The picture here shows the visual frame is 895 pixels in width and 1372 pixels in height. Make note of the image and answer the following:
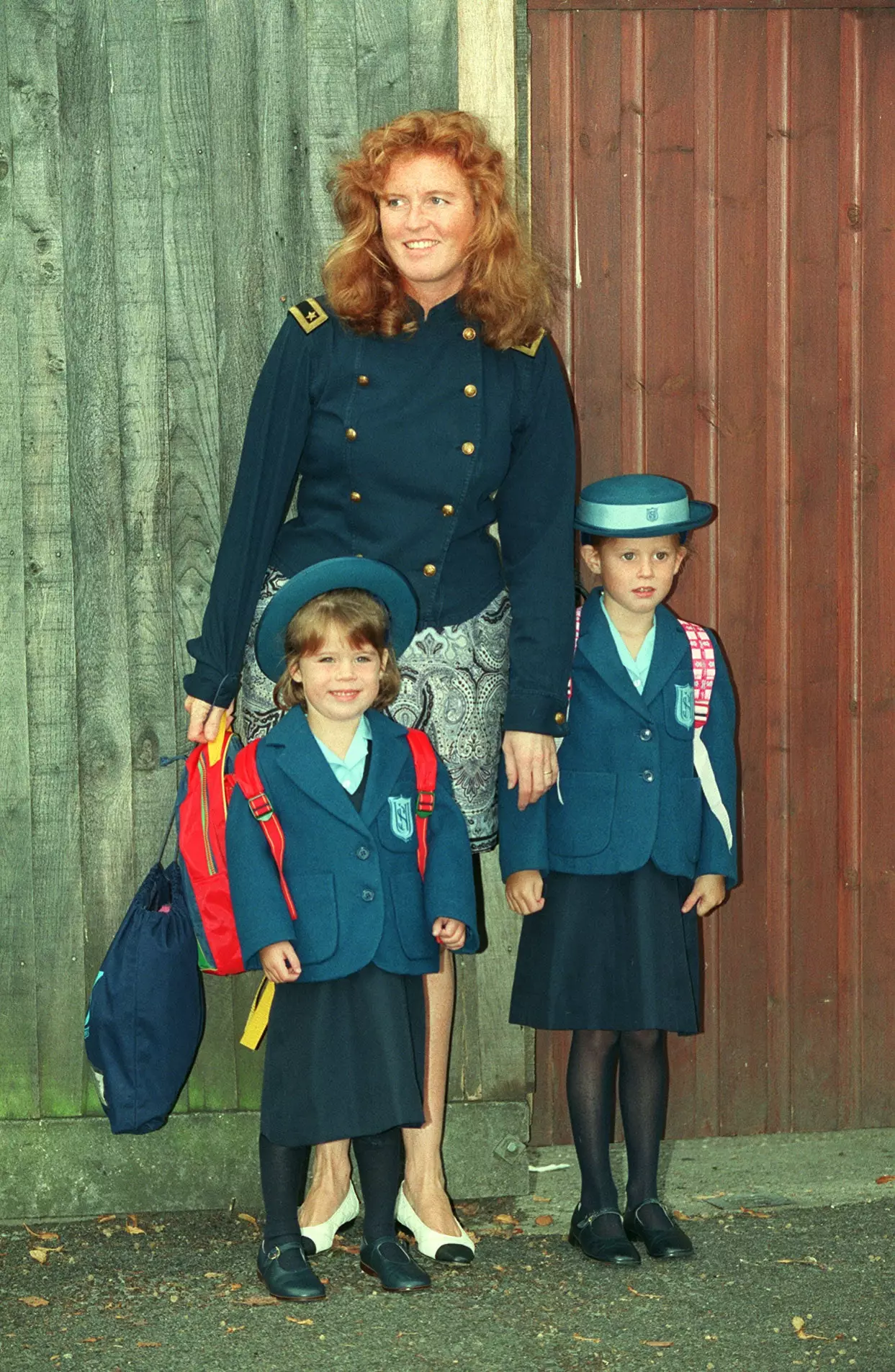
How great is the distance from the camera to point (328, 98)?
384 centimetres

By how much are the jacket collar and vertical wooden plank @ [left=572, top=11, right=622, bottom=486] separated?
0.52m

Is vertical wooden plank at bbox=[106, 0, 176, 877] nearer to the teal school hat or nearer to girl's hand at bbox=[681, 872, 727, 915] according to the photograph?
the teal school hat

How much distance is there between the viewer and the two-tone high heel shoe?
12.0 ft

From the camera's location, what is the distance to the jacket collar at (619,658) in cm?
362

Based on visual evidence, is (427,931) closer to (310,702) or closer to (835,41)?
(310,702)

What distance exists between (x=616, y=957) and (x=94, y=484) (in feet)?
5.21

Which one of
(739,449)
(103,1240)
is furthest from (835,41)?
(103,1240)

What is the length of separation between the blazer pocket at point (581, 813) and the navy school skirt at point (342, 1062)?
48 centimetres

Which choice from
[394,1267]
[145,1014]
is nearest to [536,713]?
[145,1014]

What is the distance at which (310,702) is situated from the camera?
3.45 m

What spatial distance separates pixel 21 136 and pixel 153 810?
155cm

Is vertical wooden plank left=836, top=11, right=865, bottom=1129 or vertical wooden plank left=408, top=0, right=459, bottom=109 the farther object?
vertical wooden plank left=836, top=11, right=865, bottom=1129

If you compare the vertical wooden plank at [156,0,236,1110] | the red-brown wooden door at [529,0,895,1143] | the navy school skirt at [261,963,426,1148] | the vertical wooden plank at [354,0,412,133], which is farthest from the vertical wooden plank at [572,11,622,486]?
the navy school skirt at [261,963,426,1148]

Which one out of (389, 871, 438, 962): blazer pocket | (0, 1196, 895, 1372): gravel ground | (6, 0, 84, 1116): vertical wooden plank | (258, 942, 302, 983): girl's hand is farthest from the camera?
(6, 0, 84, 1116): vertical wooden plank
